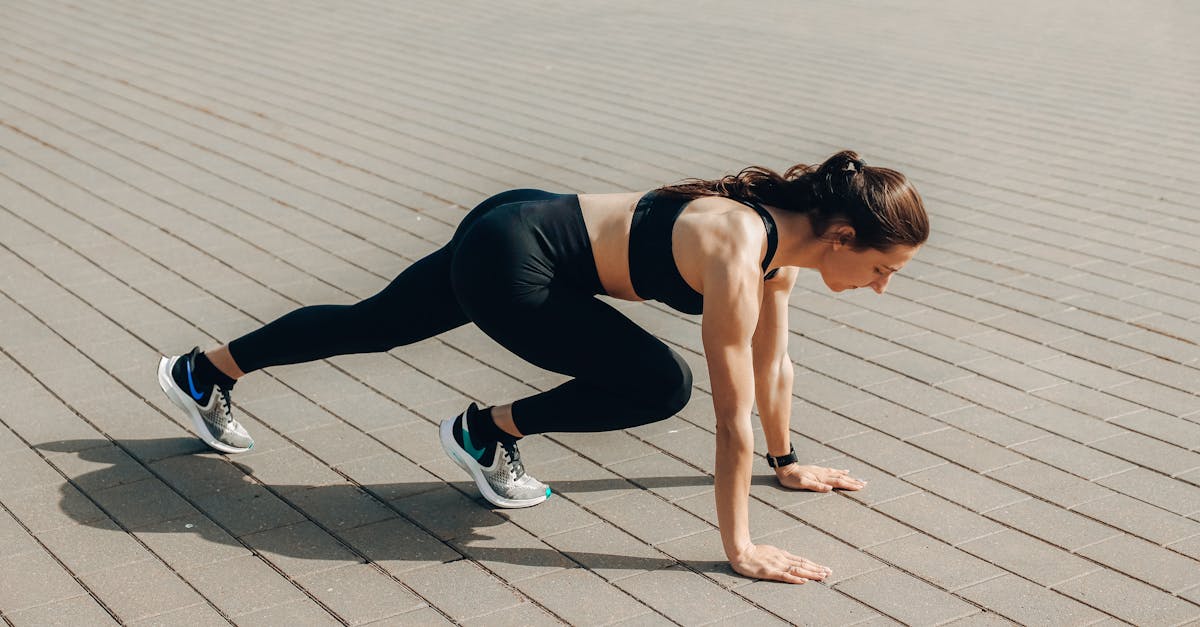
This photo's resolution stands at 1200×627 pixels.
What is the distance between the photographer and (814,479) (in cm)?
420

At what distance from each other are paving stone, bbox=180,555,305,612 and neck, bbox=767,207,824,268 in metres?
1.57

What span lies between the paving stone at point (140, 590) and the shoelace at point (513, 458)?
986 mm

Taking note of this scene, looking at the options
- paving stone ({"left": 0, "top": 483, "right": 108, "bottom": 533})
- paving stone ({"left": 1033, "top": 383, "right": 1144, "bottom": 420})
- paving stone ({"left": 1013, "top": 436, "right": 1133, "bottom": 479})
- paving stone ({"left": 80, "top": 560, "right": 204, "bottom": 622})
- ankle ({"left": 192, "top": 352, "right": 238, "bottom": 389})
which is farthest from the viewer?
paving stone ({"left": 1033, "top": 383, "right": 1144, "bottom": 420})

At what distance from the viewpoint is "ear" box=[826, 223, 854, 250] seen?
11.4 feet

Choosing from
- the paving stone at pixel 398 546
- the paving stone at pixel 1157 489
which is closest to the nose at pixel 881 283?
the paving stone at pixel 1157 489

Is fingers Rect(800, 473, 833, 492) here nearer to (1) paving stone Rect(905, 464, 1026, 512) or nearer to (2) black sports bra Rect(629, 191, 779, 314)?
(1) paving stone Rect(905, 464, 1026, 512)

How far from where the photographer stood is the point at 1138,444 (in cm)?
457

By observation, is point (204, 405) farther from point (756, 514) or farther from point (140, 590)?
point (756, 514)

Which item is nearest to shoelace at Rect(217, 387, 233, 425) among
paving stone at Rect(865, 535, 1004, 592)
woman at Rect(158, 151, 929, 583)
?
woman at Rect(158, 151, 929, 583)

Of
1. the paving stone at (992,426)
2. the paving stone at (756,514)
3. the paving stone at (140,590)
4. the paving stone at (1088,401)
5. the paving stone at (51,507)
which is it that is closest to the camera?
the paving stone at (140,590)

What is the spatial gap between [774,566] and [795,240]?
881 millimetres

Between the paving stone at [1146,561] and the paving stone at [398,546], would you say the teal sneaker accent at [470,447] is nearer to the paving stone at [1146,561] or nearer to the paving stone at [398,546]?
the paving stone at [398,546]

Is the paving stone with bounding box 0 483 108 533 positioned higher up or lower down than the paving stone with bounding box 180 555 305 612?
lower down

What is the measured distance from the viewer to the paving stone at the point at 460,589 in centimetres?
350
